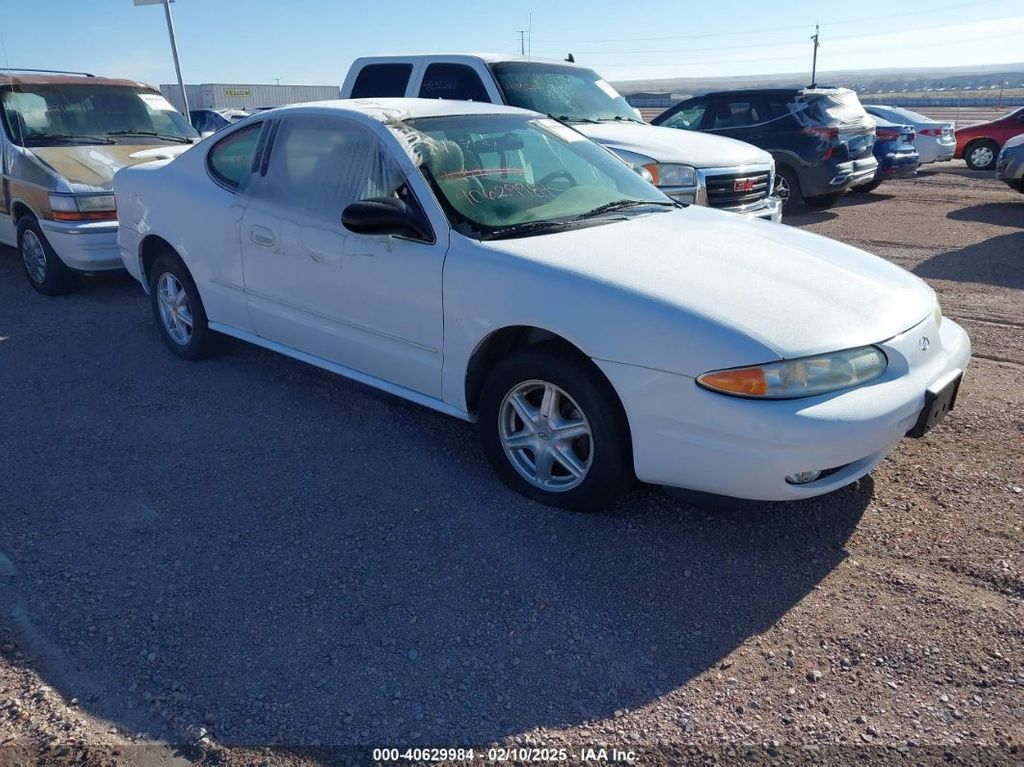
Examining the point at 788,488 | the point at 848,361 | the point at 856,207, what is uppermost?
the point at 848,361

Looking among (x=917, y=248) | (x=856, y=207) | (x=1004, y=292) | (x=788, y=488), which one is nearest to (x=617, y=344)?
(x=788, y=488)

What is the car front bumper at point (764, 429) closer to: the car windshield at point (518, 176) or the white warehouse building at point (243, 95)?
the car windshield at point (518, 176)

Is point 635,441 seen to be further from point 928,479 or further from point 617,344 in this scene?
point 928,479

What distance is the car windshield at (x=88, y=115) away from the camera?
7.70m

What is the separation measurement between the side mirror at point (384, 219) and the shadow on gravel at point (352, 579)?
3.75ft

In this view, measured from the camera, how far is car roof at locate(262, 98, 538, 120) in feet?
14.4

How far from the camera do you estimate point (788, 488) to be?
3.09 meters

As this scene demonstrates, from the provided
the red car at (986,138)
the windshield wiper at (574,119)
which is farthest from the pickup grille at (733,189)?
the red car at (986,138)

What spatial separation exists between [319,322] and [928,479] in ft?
10.2

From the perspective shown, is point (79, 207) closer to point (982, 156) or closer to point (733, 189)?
point (733, 189)

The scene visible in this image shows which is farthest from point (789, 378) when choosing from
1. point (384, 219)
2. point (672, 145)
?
point (672, 145)

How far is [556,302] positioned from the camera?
134 inches

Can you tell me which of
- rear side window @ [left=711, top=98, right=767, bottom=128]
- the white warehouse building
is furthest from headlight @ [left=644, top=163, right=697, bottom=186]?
the white warehouse building

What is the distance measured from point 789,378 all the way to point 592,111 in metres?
6.24
